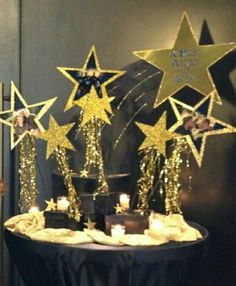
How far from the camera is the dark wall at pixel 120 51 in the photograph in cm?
223

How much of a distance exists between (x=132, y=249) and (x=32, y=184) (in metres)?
0.72

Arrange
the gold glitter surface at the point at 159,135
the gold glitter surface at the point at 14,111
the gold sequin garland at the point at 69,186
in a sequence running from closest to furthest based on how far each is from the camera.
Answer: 1. the gold sequin garland at the point at 69,186
2. the gold glitter surface at the point at 159,135
3. the gold glitter surface at the point at 14,111

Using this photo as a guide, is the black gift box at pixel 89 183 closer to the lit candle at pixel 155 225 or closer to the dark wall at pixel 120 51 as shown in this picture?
the dark wall at pixel 120 51

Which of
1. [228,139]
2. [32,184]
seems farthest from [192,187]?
[32,184]

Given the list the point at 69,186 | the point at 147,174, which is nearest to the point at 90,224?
the point at 69,186

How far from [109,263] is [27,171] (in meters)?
0.93

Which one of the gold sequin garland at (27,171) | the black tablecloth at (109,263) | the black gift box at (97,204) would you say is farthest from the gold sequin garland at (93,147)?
the black tablecloth at (109,263)

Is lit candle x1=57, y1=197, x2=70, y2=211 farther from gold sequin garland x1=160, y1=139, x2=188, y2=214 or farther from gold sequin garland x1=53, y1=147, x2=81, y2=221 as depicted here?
gold sequin garland x1=160, y1=139, x2=188, y2=214

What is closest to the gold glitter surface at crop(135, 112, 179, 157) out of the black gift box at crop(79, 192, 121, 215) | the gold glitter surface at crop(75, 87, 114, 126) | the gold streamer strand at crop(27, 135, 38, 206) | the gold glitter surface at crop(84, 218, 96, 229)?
the gold glitter surface at crop(75, 87, 114, 126)

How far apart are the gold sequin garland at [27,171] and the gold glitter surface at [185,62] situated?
60cm

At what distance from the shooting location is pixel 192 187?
7.45 feet

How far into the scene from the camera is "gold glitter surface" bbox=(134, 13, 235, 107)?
204cm

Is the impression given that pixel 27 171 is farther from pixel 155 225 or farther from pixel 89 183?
pixel 155 225

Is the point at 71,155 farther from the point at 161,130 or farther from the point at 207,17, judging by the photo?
the point at 207,17
